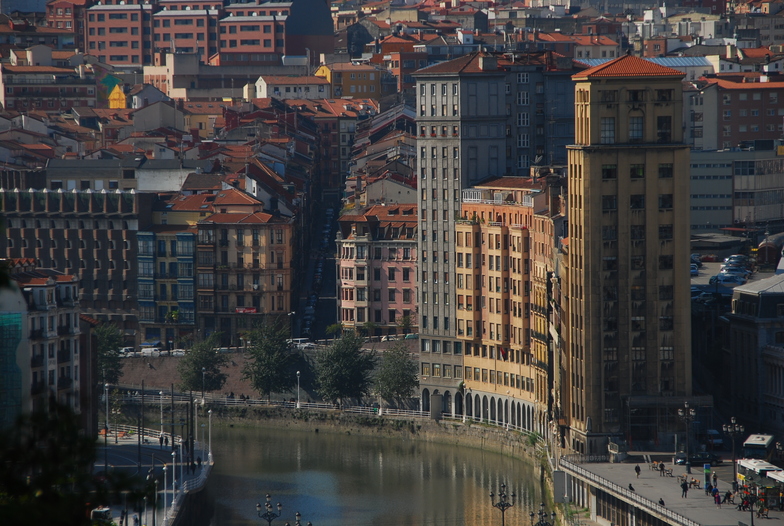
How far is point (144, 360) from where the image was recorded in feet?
396

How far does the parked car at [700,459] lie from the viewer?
7938 cm

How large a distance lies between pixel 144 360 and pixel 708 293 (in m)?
39.5

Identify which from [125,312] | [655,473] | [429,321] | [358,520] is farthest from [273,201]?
[655,473]

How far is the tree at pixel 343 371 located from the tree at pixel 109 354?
13.1 m

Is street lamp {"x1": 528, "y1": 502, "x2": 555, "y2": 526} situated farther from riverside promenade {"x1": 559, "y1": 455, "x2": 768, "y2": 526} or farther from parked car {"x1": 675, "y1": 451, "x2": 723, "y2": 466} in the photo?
parked car {"x1": 675, "y1": 451, "x2": 723, "y2": 466}

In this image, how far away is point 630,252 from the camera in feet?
275

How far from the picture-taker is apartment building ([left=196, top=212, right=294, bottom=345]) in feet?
413

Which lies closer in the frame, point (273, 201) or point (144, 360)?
point (144, 360)

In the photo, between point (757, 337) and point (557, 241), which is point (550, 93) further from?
point (757, 337)

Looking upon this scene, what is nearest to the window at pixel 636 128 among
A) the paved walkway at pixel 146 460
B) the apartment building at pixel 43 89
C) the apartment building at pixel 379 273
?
the paved walkway at pixel 146 460

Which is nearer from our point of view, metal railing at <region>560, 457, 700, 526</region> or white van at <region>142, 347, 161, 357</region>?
metal railing at <region>560, 457, 700, 526</region>

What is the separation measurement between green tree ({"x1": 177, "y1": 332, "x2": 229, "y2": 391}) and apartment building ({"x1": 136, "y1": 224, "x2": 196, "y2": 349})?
10222 mm

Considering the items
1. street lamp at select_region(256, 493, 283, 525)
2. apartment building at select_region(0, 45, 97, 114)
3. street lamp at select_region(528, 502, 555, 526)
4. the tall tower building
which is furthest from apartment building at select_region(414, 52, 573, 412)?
apartment building at select_region(0, 45, 97, 114)

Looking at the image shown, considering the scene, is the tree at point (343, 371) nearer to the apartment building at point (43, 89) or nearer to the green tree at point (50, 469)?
the apartment building at point (43, 89)
